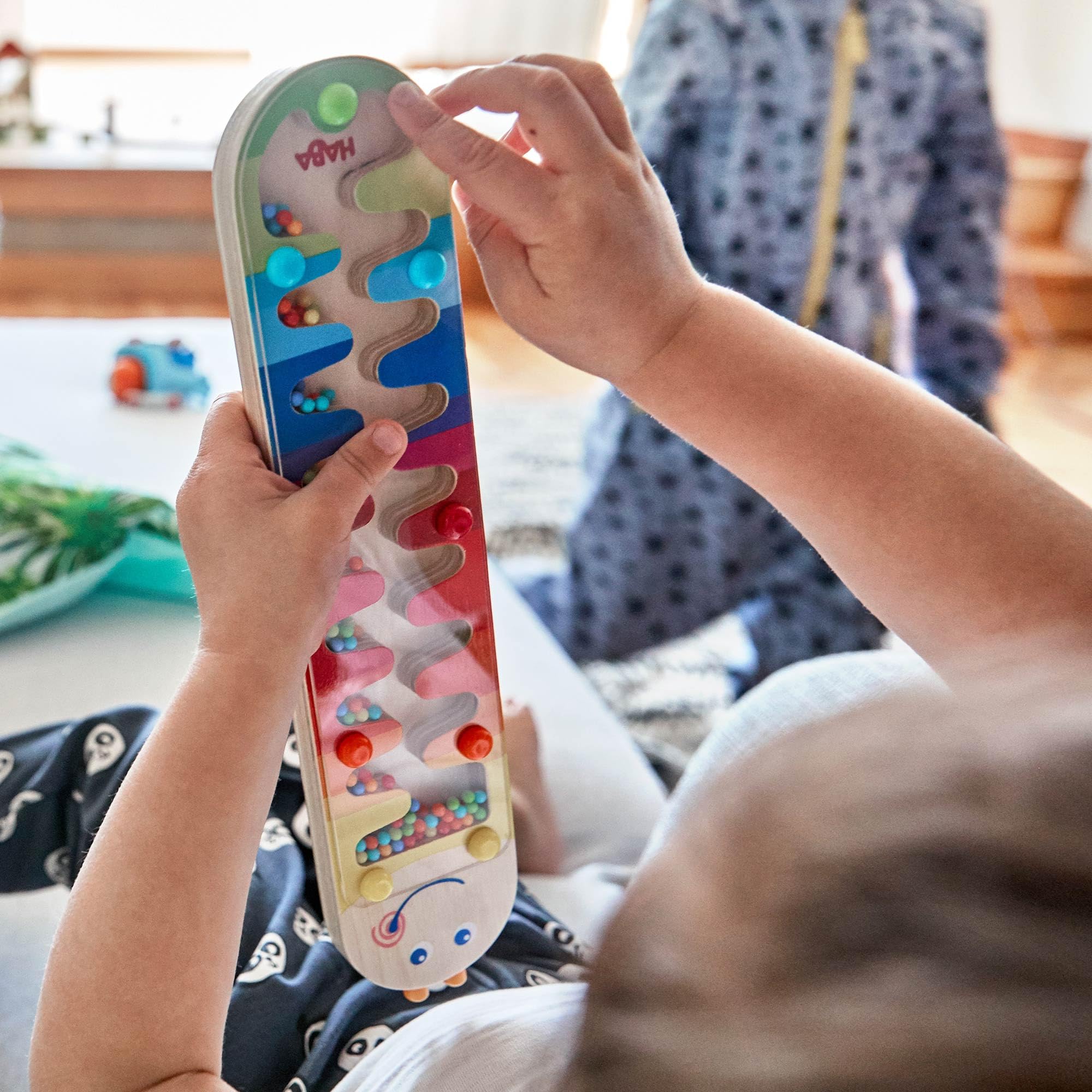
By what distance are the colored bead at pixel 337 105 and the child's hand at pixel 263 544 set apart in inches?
4.8

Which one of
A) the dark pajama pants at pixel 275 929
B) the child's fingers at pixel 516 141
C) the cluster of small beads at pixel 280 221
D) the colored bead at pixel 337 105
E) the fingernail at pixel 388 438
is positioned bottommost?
the dark pajama pants at pixel 275 929

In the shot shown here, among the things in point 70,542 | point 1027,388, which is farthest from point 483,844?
point 1027,388

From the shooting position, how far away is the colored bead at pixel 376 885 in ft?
1.62

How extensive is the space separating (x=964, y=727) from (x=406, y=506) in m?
0.26

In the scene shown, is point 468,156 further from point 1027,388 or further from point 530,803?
point 1027,388

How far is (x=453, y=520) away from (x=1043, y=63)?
148 inches

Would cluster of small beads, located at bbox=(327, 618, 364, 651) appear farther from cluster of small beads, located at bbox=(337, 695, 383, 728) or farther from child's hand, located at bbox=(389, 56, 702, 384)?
child's hand, located at bbox=(389, 56, 702, 384)

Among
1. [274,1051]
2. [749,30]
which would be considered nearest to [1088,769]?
[274,1051]

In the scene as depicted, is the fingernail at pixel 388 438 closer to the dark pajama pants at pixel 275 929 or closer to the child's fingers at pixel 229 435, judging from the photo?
the child's fingers at pixel 229 435

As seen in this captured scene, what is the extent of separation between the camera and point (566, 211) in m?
0.44

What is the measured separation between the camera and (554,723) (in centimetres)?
87

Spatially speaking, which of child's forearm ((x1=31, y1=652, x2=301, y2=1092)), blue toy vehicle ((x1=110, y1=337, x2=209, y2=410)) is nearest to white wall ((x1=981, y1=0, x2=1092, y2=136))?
blue toy vehicle ((x1=110, y1=337, x2=209, y2=410))

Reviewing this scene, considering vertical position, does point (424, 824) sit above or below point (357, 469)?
below

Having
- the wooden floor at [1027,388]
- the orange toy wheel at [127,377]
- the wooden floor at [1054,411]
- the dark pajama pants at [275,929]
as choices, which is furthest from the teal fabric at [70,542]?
the wooden floor at [1054,411]
